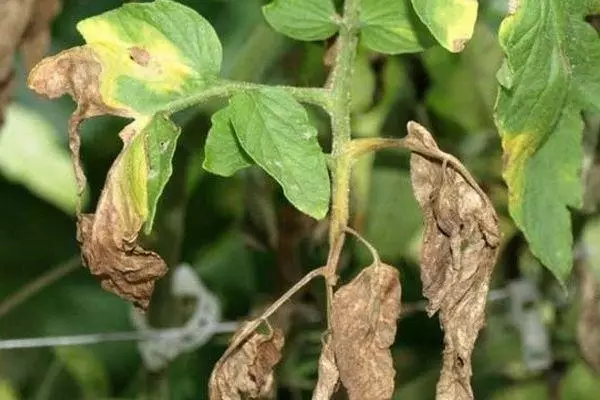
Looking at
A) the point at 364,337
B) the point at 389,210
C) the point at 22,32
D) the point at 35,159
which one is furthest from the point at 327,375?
the point at 35,159

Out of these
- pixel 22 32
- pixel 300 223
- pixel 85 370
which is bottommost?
pixel 85 370

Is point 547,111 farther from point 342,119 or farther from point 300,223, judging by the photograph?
point 300,223

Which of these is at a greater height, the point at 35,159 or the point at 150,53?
the point at 150,53

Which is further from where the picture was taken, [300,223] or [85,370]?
[85,370]

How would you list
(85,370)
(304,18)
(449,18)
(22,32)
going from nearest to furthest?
(449,18)
(304,18)
(22,32)
(85,370)

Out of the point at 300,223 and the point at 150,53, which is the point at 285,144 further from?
the point at 300,223

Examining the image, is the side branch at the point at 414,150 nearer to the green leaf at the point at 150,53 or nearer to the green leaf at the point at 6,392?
the green leaf at the point at 150,53

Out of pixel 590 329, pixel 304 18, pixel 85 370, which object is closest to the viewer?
pixel 304 18
